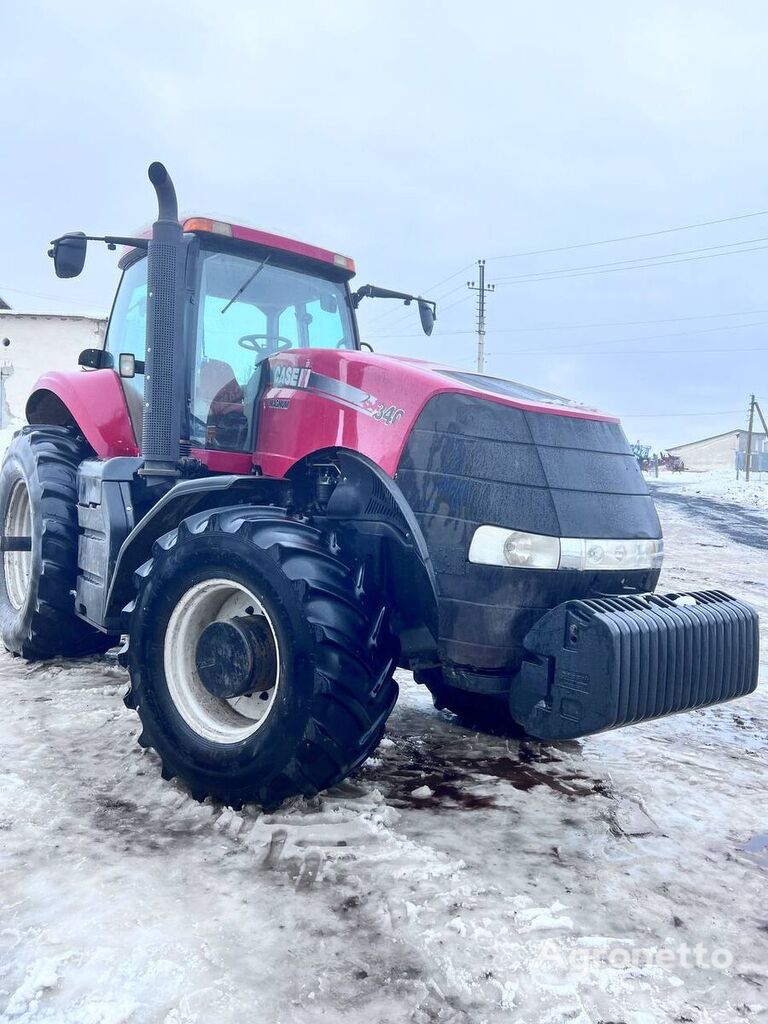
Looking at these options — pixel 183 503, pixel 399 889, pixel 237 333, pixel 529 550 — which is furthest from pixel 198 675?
pixel 237 333

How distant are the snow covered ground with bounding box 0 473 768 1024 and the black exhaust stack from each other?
52.5 inches

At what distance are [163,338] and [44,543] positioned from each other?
1.54 metres

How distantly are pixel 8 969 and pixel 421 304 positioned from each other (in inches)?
162

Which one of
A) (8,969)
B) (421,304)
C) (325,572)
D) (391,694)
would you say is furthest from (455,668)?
(421,304)

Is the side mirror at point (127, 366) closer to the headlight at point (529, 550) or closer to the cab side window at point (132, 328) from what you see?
the cab side window at point (132, 328)

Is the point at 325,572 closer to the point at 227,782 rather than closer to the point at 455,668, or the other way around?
the point at 455,668

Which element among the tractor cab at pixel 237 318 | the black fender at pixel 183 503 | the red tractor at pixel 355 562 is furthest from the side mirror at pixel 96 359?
the black fender at pixel 183 503

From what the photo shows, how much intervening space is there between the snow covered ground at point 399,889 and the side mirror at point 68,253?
2149 mm

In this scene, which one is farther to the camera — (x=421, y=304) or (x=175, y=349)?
(x=421, y=304)

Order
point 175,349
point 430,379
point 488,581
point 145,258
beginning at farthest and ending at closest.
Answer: point 145,258
point 175,349
point 430,379
point 488,581

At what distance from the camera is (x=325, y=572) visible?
2.98 meters

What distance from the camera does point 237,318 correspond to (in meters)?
4.12

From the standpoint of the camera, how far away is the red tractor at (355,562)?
9.37ft

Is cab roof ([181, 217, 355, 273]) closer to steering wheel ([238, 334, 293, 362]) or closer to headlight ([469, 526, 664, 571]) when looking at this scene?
steering wheel ([238, 334, 293, 362])
